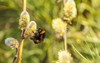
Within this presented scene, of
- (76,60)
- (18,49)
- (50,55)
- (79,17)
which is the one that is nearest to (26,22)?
(18,49)

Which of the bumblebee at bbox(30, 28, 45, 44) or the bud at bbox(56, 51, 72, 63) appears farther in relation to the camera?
the bumblebee at bbox(30, 28, 45, 44)

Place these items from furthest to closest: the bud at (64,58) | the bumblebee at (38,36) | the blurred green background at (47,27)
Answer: the blurred green background at (47,27), the bumblebee at (38,36), the bud at (64,58)

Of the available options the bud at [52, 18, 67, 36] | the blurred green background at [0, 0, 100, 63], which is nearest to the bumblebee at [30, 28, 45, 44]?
the bud at [52, 18, 67, 36]

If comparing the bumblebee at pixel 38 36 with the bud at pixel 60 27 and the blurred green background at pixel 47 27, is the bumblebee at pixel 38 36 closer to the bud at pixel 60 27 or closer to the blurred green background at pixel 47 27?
the bud at pixel 60 27

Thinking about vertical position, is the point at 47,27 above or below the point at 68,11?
below

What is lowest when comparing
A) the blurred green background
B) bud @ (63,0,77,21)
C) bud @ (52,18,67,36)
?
the blurred green background

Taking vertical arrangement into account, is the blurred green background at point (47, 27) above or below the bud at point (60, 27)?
below

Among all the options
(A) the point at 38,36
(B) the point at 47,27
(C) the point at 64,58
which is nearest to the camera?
(C) the point at 64,58

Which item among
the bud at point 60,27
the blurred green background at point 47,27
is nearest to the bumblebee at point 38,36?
the bud at point 60,27

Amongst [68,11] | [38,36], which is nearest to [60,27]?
[68,11]

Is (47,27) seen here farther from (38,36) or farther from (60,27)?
(60,27)

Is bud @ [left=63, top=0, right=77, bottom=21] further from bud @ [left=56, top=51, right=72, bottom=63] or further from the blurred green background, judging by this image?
the blurred green background
